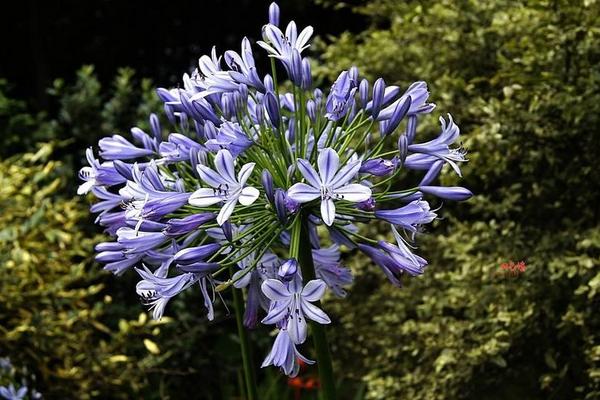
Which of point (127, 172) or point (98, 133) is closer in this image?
point (127, 172)

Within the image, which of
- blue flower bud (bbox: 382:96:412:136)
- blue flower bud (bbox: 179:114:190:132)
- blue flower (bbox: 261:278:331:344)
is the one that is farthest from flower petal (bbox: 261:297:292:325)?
blue flower bud (bbox: 179:114:190:132)

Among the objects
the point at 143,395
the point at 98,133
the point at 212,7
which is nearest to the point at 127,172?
the point at 143,395

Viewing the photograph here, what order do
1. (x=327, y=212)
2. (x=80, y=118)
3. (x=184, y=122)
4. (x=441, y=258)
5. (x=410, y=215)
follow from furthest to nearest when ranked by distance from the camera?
(x=80, y=118) < (x=441, y=258) < (x=184, y=122) < (x=410, y=215) < (x=327, y=212)

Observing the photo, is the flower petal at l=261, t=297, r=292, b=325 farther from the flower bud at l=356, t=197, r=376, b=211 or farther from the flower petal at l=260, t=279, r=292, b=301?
the flower bud at l=356, t=197, r=376, b=211

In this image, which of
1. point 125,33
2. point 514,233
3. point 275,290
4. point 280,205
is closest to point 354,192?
point 280,205

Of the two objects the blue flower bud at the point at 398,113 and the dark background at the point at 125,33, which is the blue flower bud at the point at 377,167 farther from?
the dark background at the point at 125,33

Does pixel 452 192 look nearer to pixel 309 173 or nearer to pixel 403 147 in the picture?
pixel 403 147

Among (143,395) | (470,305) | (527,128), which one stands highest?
(527,128)

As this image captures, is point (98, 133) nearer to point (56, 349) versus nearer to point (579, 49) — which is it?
point (56, 349)
